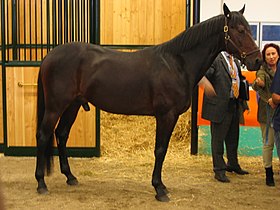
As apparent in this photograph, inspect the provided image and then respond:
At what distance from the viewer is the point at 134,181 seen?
3545mm

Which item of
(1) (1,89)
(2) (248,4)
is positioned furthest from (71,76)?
(2) (248,4)

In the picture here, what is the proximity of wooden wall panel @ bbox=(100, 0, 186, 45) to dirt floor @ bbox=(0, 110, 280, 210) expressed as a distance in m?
1.56

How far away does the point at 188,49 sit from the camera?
10.0 ft

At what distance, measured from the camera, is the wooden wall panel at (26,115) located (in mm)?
4328

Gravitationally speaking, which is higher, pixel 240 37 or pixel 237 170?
pixel 240 37

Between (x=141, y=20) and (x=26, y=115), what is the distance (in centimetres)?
242

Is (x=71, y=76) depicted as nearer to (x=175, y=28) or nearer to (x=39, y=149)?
(x=39, y=149)

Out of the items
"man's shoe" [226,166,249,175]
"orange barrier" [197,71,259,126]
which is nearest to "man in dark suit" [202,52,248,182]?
"man's shoe" [226,166,249,175]

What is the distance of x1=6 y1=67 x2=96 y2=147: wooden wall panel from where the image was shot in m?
4.33

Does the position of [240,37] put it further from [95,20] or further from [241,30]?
[95,20]

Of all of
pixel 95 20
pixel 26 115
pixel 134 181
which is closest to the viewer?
pixel 134 181

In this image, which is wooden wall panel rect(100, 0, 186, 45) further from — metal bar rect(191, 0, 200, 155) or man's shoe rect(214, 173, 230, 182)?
man's shoe rect(214, 173, 230, 182)

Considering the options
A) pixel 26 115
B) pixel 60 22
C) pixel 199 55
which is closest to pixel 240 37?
pixel 199 55

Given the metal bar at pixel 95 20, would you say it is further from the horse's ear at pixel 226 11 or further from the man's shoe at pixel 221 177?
the man's shoe at pixel 221 177
